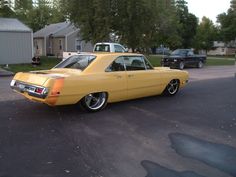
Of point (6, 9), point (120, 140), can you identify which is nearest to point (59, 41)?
→ point (6, 9)

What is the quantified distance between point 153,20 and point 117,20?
2925 millimetres

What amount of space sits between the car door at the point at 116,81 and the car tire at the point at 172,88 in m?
2.04

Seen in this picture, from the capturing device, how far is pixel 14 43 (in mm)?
25516

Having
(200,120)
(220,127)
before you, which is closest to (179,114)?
(200,120)

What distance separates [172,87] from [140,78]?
186cm

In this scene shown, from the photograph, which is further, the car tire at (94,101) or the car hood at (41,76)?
the car tire at (94,101)

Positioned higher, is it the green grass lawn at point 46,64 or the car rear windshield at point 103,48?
the car rear windshield at point 103,48

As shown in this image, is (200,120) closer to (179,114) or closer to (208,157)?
(179,114)

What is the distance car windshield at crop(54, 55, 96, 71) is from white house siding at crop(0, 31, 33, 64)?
18.0m

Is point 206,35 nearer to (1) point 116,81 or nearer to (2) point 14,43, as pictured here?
(2) point 14,43

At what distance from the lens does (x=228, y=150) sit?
5.33 meters

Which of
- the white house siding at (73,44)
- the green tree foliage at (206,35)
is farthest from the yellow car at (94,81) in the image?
the green tree foliage at (206,35)

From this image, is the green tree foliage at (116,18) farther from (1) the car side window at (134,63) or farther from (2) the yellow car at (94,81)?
(1) the car side window at (134,63)

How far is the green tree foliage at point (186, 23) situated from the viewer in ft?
177
